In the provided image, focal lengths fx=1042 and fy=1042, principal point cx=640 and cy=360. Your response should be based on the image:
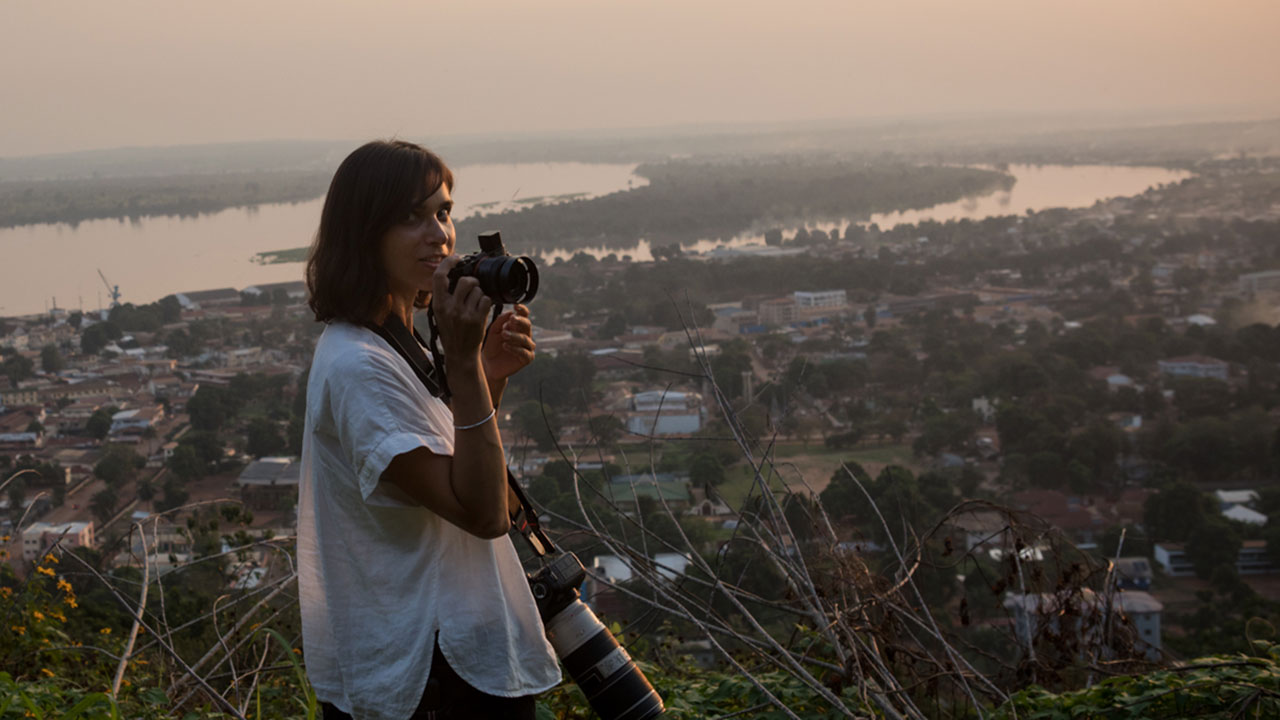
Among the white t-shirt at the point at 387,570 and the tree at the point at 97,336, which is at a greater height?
the white t-shirt at the point at 387,570

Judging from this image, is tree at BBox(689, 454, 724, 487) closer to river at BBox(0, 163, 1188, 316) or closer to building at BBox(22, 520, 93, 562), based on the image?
building at BBox(22, 520, 93, 562)

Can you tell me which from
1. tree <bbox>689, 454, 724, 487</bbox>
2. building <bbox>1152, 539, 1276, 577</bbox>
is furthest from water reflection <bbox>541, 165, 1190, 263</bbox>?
tree <bbox>689, 454, 724, 487</bbox>

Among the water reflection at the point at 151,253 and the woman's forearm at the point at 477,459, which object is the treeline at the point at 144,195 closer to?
the water reflection at the point at 151,253

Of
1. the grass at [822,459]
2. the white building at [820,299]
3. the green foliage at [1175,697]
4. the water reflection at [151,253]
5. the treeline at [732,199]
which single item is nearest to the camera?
the green foliage at [1175,697]

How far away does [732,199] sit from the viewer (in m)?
27.0

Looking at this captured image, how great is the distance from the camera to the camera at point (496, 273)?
97 centimetres

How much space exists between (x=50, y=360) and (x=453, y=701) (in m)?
9.53

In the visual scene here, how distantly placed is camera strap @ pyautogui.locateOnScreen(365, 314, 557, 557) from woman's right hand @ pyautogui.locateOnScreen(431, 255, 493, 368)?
0.06m

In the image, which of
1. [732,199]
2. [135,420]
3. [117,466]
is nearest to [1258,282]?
[732,199]

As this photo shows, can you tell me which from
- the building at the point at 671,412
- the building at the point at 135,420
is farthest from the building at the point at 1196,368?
the building at the point at 135,420

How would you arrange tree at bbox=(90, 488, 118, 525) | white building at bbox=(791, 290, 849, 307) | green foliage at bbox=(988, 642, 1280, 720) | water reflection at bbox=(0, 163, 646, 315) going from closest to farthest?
1. green foliage at bbox=(988, 642, 1280, 720)
2. tree at bbox=(90, 488, 118, 525)
3. water reflection at bbox=(0, 163, 646, 315)
4. white building at bbox=(791, 290, 849, 307)

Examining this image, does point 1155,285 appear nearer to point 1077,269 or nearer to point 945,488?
point 1077,269

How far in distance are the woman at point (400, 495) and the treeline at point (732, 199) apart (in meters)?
13.3

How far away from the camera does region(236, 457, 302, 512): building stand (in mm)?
5223
